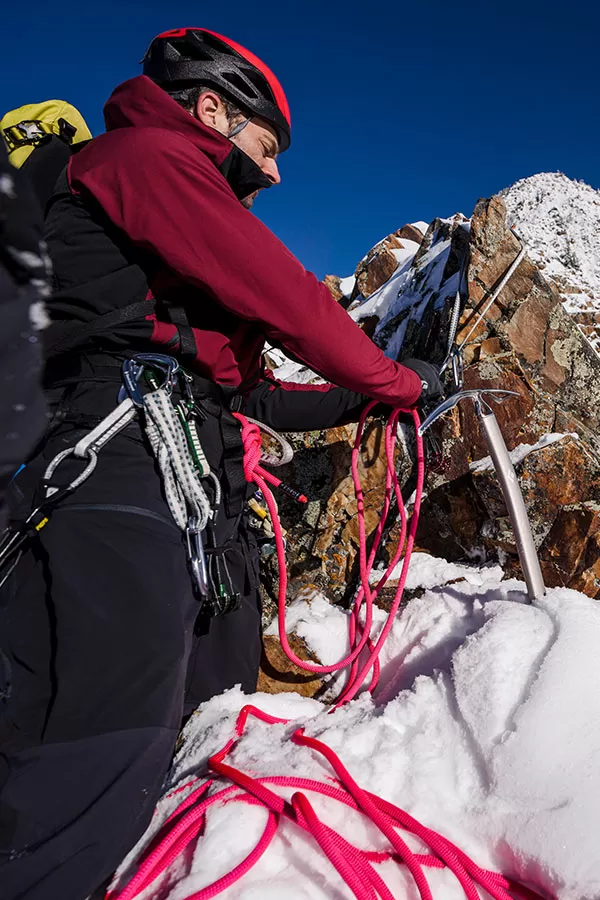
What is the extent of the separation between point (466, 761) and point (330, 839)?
0.54 metres

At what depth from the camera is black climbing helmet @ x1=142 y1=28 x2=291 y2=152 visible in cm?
203

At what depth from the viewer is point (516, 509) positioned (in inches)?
86.2

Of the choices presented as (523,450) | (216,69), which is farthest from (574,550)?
(216,69)

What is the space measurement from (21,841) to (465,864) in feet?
3.51

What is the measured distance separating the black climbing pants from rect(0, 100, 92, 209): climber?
2.29 ft

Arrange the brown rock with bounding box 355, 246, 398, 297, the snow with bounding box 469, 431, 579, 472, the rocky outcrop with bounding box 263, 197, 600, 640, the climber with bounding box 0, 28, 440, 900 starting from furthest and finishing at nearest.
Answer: the brown rock with bounding box 355, 246, 398, 297 < the snow with bounding box 469, 431, 579, 472 < the rocky outcrop with bounding box 263, 197, 600, 640 < the climber with bounding box 0, 28, 440, 900

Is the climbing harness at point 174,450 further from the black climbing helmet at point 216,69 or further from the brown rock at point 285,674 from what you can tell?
the black climbing helmet at point 216,69

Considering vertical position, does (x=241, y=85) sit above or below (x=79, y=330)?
above

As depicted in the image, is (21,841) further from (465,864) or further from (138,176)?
(138,176)

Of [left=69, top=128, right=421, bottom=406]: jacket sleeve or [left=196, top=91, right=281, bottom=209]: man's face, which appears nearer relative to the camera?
[left=69, top=128, right=421, bottom=406]: jacket sleeve

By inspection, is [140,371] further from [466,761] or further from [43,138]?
[466,761]

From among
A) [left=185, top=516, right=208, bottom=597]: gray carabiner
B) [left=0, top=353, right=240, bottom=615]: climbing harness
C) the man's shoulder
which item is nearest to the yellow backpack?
the man's shoulder

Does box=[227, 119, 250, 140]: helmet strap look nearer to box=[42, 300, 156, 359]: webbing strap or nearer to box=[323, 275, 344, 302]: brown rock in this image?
box=[42, 300, 156, 359]: webbing strap

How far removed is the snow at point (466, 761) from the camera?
3.97 feet
